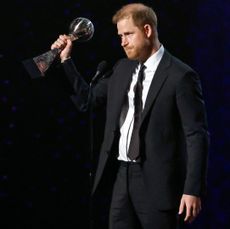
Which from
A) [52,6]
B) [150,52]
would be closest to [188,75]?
[150,52]

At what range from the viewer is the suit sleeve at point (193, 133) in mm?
1873

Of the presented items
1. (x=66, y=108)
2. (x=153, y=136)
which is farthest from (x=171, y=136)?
(x=66, y=108)

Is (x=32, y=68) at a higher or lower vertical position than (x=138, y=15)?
lower

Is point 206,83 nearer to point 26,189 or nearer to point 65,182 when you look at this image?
point 65,182

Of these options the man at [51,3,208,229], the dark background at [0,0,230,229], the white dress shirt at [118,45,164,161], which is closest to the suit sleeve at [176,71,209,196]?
the man at [51,3,208,229]

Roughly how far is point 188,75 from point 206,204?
1282 millimetres

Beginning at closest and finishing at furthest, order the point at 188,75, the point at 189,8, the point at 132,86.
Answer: the point at 188,75, the point at 132,86, the point at 189,8

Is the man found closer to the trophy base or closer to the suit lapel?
the suit lapel

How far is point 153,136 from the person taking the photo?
1.93m

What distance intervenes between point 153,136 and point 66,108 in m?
0.91

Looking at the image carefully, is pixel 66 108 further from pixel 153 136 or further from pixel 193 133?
pixel 193 133

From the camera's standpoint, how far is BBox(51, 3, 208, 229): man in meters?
1.89

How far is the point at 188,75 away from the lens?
1921 mm

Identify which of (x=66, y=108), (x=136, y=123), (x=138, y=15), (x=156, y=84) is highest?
(x=138, y=15)
